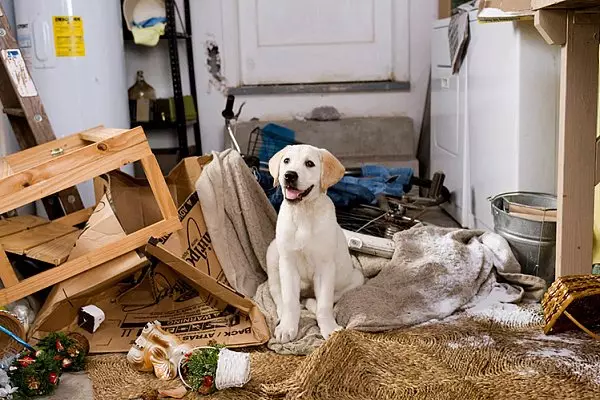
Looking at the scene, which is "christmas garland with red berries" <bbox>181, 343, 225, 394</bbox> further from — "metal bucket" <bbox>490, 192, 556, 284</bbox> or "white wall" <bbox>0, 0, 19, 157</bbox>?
"white wall" <bbox>0, 0, 19, 157</bbox>

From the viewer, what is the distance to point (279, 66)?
402cm

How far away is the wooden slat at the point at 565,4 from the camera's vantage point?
1.71 metres

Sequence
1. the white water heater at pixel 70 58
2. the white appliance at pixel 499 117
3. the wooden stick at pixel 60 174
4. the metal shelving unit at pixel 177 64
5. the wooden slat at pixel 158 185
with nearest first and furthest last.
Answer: the wooden stick at pixel 60 174, the wooden slat at pixel 158 185, the white appliance at pixel 499 117, the white water heater at pixel 70 58, the metal shelving unit at pixel 177 64

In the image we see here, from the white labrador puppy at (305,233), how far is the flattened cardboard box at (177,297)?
13 centimetres

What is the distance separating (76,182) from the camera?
6.63ft

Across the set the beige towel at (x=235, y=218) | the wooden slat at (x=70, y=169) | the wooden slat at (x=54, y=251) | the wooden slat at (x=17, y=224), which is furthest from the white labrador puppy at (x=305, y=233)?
the wooden slat at (x=17, y=224)

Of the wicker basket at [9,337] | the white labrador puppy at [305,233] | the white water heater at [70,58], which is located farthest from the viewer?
the white water heater at [70,58]

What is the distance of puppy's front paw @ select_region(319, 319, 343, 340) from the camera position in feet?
6.64

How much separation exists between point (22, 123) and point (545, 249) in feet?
6.44

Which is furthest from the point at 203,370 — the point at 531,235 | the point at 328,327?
the point at 531,235

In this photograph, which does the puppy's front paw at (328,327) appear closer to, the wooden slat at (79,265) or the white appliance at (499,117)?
the wooden slat at (79,265)

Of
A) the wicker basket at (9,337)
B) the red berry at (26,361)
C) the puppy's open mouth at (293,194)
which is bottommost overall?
the red berry at (26,361)

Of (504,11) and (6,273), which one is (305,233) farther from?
(504,11)

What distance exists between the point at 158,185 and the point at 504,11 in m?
1.28
